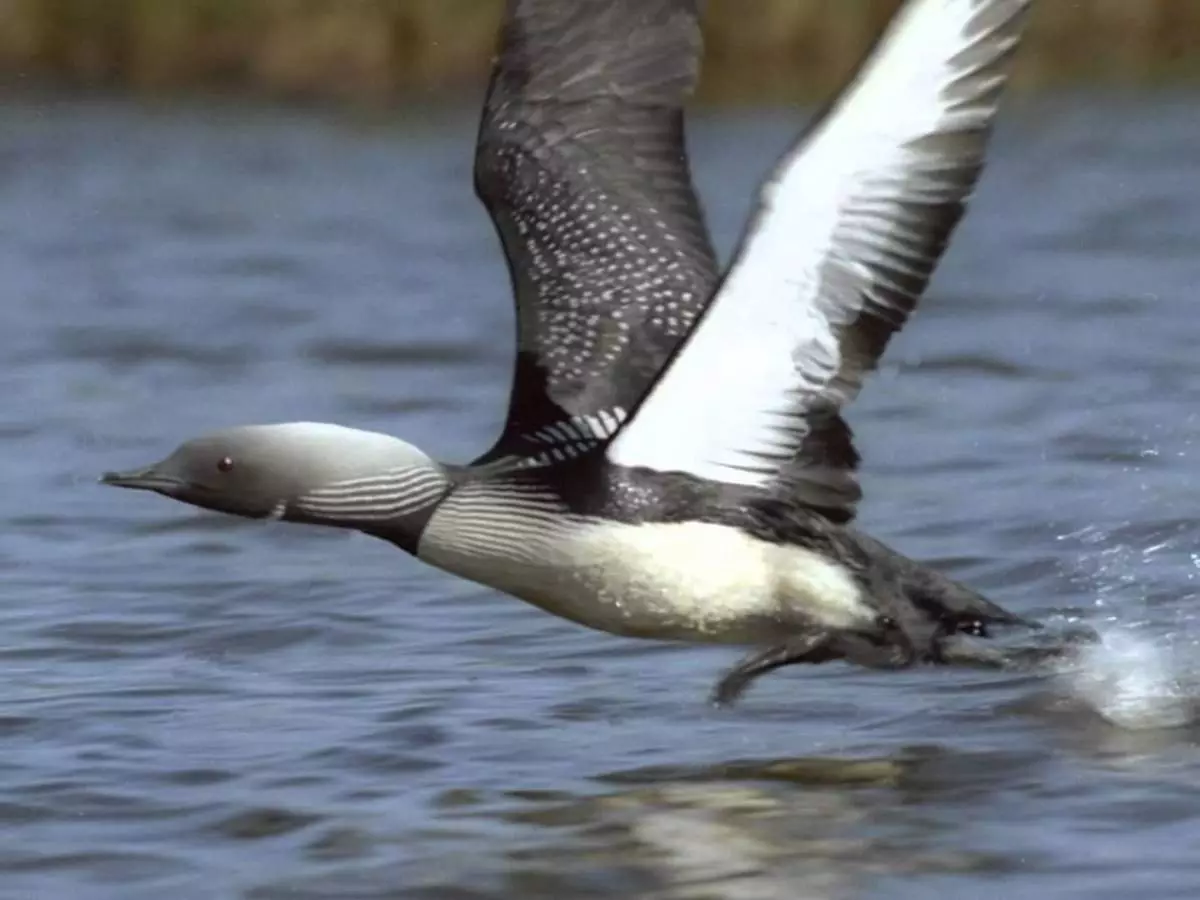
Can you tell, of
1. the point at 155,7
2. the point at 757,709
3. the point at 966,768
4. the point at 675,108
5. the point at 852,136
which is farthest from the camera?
the point at 155,7

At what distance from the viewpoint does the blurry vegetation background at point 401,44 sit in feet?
54.6

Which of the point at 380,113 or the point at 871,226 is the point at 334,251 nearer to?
the point at 380,113

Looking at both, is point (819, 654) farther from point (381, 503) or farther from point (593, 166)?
point (593, 166)

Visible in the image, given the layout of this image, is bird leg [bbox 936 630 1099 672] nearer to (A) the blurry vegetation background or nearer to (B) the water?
(B) the water

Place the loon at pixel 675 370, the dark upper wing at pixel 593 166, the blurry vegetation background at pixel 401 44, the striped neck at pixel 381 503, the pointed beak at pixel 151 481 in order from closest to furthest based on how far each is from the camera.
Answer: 1. the loon at pixel 675 370
2. the pointed beak at pixel 151 481
3. the striped neck at pixel 381 503
4. the dark upper wing at pixel 593 166
5. the blurry vegetation background at pixel 401 44

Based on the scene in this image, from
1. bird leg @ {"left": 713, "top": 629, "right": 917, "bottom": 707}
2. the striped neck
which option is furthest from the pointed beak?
bird leg @ {"left": 713, "top": 629, "right": 917, "bottom": 707}

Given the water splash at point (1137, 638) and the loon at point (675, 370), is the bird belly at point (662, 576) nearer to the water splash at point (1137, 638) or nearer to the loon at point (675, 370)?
the loon at point (675, 370)

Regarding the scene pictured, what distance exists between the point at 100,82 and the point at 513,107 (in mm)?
11356

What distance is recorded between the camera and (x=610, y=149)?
676 centimetres

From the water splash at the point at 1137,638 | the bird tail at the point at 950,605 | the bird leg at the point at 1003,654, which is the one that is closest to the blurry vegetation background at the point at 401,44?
the water splash at the point at 1137,638

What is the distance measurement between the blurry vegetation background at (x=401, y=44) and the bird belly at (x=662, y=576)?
35.1 ft

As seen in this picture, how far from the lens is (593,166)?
6.74 metres

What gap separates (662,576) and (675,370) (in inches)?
17.6

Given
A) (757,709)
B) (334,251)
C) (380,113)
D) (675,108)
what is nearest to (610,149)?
(675,108)
